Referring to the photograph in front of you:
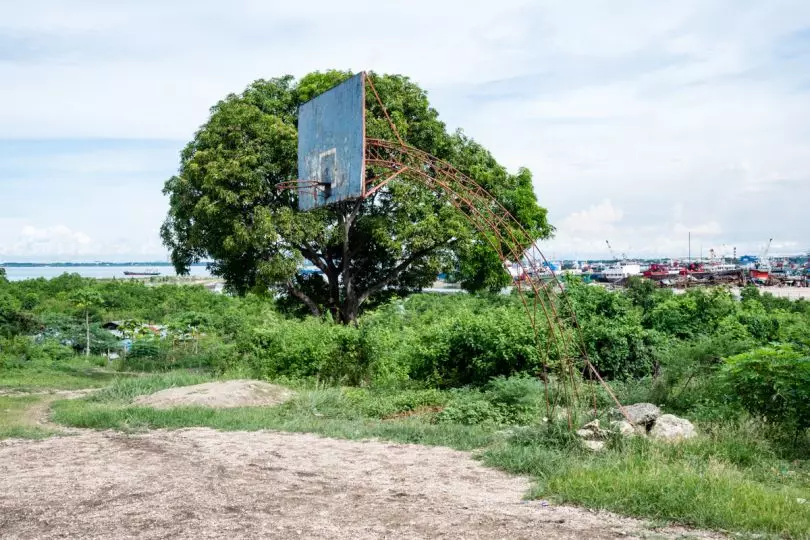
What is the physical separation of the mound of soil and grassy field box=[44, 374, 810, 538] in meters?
0.71

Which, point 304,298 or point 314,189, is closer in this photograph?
point 314,189

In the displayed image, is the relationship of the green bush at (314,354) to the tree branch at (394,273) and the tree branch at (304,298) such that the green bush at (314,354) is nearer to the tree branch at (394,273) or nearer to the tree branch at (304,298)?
the tree branch at (304,298)

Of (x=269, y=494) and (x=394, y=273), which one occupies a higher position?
(x=394, y=273)

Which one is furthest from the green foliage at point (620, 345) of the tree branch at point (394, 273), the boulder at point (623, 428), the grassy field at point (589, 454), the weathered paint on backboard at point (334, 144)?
the tree branch at point (394, 273)

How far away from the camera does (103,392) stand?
46.7 feet

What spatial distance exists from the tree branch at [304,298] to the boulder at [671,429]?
43.7 feet

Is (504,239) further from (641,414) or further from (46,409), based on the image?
(46,409)

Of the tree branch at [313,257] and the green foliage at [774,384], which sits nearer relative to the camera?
the green foliage at [774,384]

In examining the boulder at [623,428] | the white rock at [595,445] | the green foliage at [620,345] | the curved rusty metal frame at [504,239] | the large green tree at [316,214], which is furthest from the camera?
the large green tree at [316,214]

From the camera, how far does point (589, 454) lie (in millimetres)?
7773

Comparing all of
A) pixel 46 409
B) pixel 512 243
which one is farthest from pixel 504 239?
pixel 46 409

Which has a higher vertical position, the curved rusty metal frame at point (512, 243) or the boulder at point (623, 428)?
the curved rusty metal frame at point (512, 243)

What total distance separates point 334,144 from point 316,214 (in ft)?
31.2

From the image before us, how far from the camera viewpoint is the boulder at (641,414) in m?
8.74
